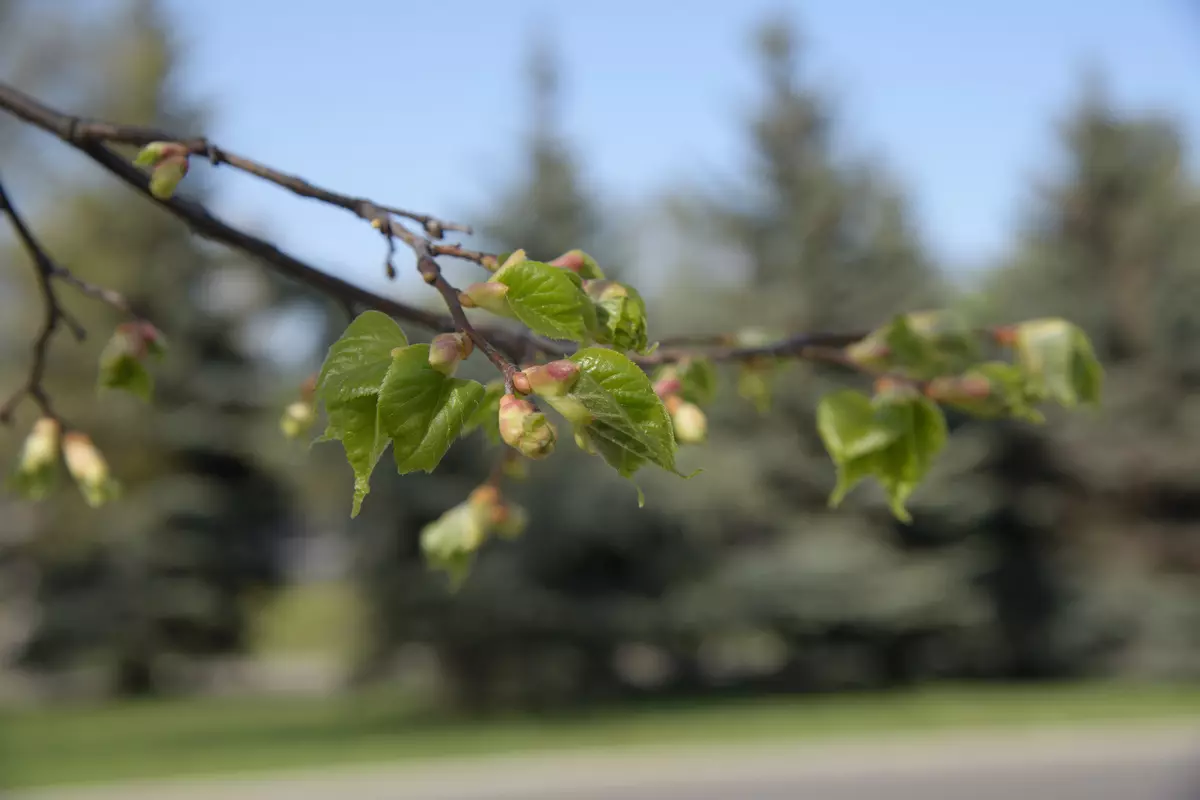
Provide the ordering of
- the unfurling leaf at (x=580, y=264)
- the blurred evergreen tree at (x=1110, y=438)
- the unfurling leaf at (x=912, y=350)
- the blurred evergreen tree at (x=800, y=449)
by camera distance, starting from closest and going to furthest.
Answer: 1. the unfurling leaf at (x=580, y=264)
2. the unfurling leaf at (x=912, y=350)
3. the blurred evergreen tree at (x=800, y=449)
4. the blurred evergreen tree at (x=1110, y=438)

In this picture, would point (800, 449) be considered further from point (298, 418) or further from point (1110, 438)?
point (298, 418)

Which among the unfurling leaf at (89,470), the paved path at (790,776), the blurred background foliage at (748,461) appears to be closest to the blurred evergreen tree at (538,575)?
the blurred background foliage at (748,461)

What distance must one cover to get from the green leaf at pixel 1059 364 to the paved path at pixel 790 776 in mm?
7935

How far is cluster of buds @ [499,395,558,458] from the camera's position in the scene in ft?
2.23

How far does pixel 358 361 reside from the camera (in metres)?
0.71

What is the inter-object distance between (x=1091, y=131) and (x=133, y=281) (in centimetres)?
1387

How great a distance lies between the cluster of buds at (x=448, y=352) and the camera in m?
0.69

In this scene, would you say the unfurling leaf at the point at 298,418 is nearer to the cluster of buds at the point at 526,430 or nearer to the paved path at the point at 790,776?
the cluster of buds at the point at 526,430

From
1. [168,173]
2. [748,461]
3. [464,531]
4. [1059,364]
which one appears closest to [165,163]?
[168,173]

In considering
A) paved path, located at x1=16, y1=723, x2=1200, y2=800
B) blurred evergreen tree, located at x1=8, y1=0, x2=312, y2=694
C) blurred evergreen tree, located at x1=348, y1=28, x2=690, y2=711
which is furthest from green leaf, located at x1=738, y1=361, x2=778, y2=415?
blurred evergreen tree, located at x1=8, y1=0, x2=312, y2=694

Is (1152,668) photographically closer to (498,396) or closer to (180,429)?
(180,429)

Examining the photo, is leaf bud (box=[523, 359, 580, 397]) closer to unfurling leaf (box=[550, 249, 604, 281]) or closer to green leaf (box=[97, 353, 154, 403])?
unfurling leaf (box=[550, 249, 604, 281])

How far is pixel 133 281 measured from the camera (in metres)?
15.4

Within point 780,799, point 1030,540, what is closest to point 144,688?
point 780,799
